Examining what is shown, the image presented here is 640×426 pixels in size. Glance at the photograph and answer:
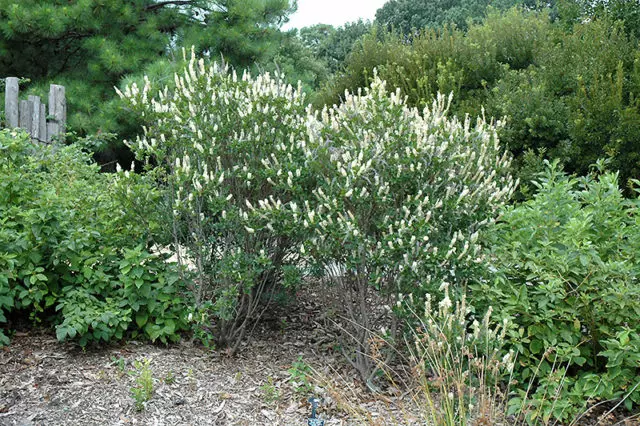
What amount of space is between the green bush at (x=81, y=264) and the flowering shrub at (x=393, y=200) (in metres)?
1.12

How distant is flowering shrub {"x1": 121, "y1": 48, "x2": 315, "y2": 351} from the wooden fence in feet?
13.4

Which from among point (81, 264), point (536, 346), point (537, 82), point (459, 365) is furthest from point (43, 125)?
point (536, 346)

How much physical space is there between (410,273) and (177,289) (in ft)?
5.19

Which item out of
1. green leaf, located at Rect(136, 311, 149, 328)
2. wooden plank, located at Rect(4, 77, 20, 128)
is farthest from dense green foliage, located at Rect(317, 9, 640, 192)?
wooden plank, located at Rect(4, 77, 20, 128)

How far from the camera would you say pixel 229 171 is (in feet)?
13.4

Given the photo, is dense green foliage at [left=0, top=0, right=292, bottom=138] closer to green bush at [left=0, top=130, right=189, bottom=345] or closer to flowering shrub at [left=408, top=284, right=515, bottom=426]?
green bush at [left=0, top=130, right=189, bottom=345]

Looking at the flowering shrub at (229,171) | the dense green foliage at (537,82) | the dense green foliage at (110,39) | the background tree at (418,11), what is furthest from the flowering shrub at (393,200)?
the background tree at (418,11)

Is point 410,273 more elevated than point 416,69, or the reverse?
point 416,69

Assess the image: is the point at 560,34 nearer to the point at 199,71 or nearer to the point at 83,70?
the point at 199,71

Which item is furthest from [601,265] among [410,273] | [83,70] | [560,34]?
[83,70]

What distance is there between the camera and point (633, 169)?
6.45 m

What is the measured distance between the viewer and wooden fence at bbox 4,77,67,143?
7.79 meters

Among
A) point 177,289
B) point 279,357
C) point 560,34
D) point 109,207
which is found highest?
point 560,34

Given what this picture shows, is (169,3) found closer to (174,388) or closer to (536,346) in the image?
(174,388)
